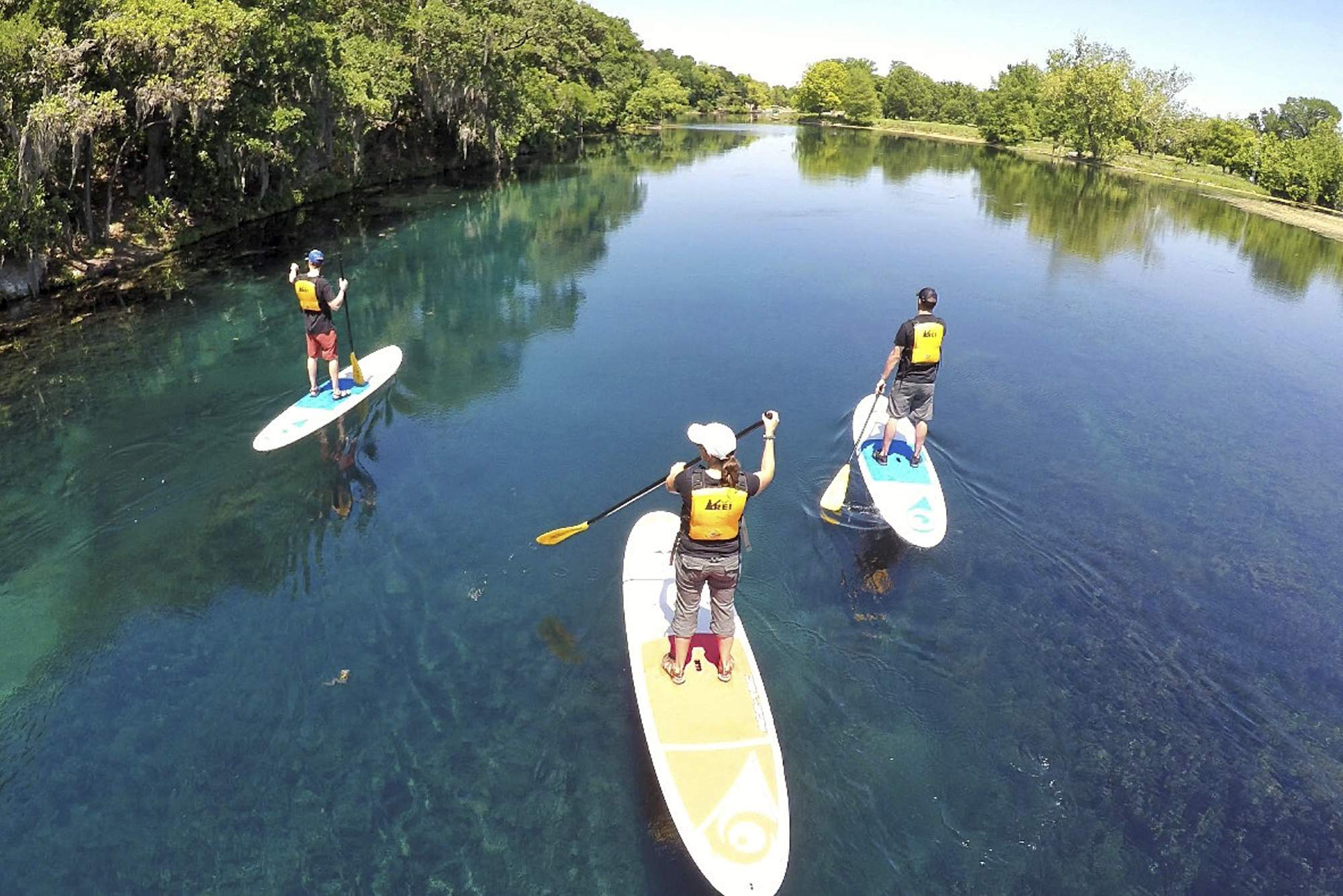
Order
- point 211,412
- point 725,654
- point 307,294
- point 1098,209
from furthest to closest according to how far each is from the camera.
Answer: point 1098,209, point 211,412, point 307,294, point 725,654

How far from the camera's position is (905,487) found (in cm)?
1041

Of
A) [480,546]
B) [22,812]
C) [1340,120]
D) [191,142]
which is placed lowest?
[22,812]

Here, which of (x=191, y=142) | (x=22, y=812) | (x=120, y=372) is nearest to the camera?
(x=22, y=812)

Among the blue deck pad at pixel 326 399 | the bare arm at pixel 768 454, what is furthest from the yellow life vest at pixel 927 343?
the blue deck pad at pixel 326 399

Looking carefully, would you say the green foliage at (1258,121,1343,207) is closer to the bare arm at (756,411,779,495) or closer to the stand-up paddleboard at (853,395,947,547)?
the stand-up paddleboard at (853,395,947,547)

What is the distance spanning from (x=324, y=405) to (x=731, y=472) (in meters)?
8.99

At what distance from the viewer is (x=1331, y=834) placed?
20.7ft

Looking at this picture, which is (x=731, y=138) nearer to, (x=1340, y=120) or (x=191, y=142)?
(x=191, y=142)

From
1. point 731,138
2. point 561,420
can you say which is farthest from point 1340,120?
point 561,420

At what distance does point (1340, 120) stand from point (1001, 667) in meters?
174

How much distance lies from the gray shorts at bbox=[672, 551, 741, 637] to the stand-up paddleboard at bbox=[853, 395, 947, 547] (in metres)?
3.79

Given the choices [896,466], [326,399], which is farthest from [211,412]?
[896,466]

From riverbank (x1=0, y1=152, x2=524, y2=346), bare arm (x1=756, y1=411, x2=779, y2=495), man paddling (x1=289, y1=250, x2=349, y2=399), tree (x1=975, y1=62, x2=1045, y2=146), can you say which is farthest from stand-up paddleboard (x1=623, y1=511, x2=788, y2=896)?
tree (x1=975, y1=62, x2=1045, y2=146)

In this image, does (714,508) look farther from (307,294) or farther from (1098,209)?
(1098,209)
